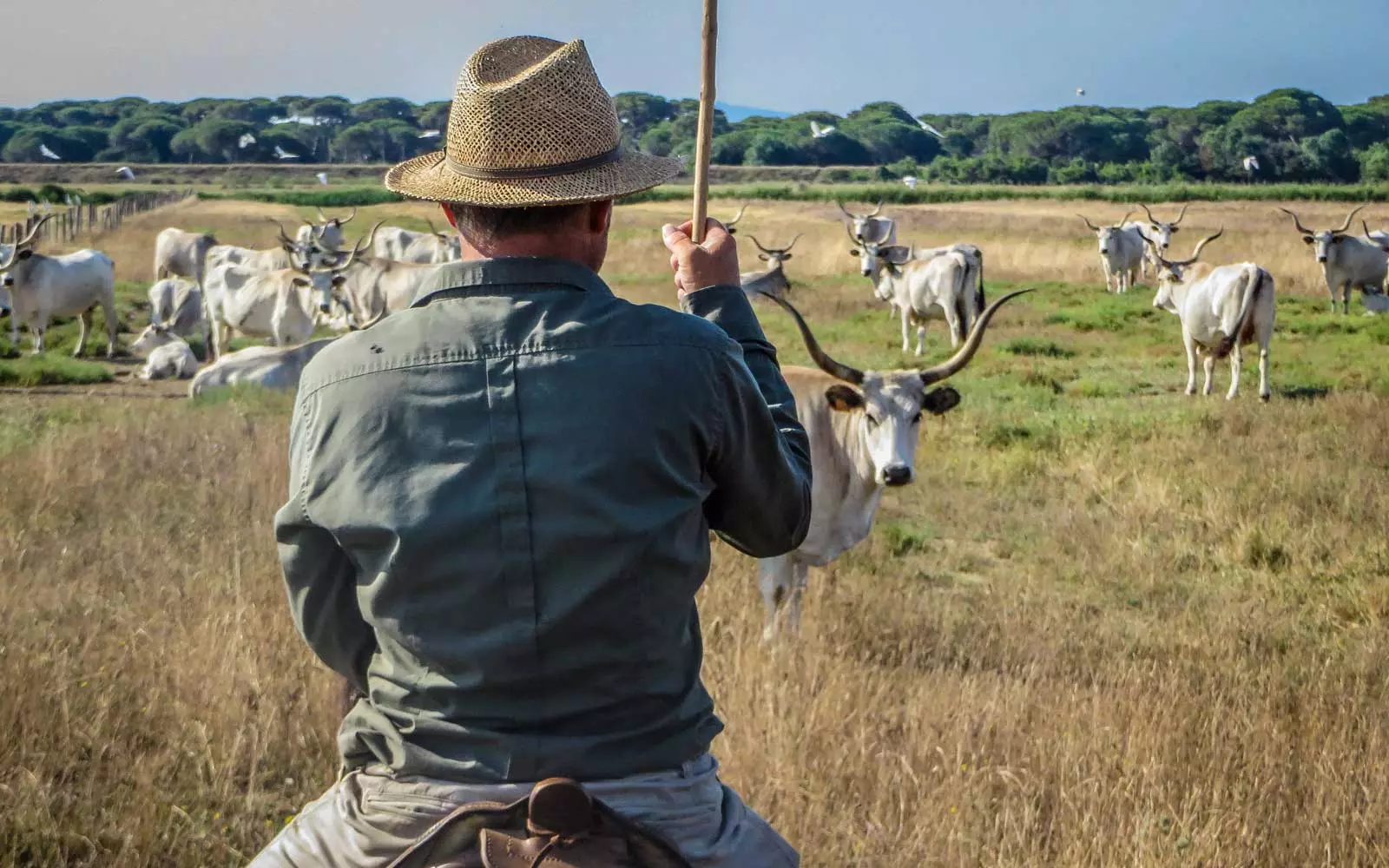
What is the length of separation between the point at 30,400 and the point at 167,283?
310 inches

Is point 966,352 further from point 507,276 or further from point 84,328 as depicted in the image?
point 84,328

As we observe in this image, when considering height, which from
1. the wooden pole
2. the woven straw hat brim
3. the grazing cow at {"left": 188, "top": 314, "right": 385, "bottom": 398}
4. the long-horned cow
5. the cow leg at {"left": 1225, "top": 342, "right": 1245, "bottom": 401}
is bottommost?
the grazing cow at {"left": 188, "top": 314, "right": 385, "bottom": 398}

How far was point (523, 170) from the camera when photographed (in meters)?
1.90

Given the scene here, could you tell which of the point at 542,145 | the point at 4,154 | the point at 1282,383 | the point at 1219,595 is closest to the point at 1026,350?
the point at 1282,383

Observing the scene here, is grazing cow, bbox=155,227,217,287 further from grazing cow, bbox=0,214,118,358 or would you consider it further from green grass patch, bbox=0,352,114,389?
green grass patch, bbox=0,352,114,389

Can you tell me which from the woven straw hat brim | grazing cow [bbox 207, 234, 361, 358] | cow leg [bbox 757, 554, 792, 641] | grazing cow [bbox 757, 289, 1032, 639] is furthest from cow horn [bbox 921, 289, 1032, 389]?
grazing cow [bbox 207, 234, 361, 358]

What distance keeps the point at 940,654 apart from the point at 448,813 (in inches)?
166

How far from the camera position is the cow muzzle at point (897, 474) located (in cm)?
617

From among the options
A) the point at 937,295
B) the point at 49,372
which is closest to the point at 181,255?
the point at 49,372

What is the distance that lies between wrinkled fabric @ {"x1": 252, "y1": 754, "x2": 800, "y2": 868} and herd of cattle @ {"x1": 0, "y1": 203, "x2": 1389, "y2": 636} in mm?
3844

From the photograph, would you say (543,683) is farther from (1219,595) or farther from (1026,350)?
(1026,350)

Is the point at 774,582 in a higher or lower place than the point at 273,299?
higher

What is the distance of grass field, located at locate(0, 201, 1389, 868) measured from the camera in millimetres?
3756

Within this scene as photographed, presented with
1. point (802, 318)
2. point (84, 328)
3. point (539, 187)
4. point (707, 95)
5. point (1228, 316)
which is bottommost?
point (84, 328)
